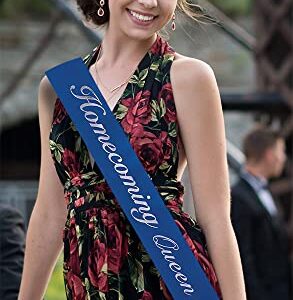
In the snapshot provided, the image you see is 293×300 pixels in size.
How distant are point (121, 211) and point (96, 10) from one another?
0.52 m

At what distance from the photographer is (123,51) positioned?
2934 mm

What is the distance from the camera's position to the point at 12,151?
1119 cm

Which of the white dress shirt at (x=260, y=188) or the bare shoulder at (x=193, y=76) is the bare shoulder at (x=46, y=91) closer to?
the bare shoulder at (x=193, y=76)

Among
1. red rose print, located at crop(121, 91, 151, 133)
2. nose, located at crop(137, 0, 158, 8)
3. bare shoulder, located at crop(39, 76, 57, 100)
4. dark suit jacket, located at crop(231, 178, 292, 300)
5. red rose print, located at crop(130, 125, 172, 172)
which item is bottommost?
red rose print, located at crop(130, 125, 172, 172)

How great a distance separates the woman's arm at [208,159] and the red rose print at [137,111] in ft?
0.23

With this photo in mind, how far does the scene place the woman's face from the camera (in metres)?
2.84

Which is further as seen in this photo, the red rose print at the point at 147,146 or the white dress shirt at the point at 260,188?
the white dress shirt at the point at 260,188

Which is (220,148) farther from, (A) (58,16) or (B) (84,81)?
(A) (58,16)

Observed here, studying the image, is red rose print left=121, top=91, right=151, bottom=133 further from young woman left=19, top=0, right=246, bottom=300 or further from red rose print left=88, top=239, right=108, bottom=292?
red rose print left=88, top=239, right=108, bottom=292

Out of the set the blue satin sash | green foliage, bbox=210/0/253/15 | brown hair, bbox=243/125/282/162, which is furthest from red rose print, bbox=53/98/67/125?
green foliage, bbox=210/0/253/15

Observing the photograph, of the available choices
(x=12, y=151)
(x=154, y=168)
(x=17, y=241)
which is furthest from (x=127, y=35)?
(x=12, y=151)

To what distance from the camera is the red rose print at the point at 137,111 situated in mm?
2795

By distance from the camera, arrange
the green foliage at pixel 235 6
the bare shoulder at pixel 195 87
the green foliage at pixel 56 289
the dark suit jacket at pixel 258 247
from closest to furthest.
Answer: the bare shoulder at pixel 195 87 < the green foliage at pixel 56 289 < the dark suit jacket at pixel 258 247 < the green foliage at pixel 235 6

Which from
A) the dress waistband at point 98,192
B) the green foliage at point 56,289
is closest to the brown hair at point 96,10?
the dress waistband at point 98,192
